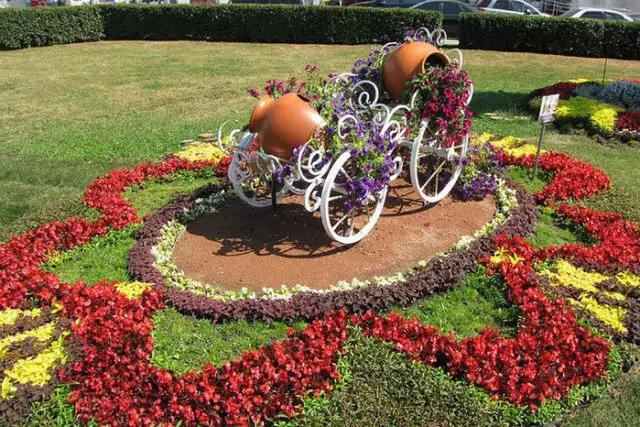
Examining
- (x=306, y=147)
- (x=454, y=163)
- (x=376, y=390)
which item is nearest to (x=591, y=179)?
(x=454, y=163)

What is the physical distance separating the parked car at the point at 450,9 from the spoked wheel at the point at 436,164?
1382cm

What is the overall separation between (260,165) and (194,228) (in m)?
1.12

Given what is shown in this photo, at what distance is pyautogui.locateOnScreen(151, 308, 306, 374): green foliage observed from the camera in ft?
12.9

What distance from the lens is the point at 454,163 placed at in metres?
6.09

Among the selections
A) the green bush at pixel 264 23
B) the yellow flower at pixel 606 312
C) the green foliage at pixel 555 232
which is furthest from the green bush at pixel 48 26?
the yellow flower at pixel 606 312

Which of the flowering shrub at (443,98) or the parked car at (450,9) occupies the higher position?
the parked car at (450,9)

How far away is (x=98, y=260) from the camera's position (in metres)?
5.24

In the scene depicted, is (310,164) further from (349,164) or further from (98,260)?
(98,260)

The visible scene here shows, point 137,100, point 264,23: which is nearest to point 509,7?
point 264,23

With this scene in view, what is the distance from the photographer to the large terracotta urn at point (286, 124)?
4.87 meters

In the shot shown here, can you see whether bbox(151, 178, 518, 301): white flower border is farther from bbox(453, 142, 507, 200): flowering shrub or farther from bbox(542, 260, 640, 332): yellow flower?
bbox(542, 260, 640, 332): yellow flower

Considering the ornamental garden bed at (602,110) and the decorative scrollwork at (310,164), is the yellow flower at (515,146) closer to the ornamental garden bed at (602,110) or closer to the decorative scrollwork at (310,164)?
the ornamental garden bed at (602,110)

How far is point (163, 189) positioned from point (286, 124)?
258 centimetres

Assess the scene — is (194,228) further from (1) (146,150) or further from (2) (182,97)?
(2) (182,97)
